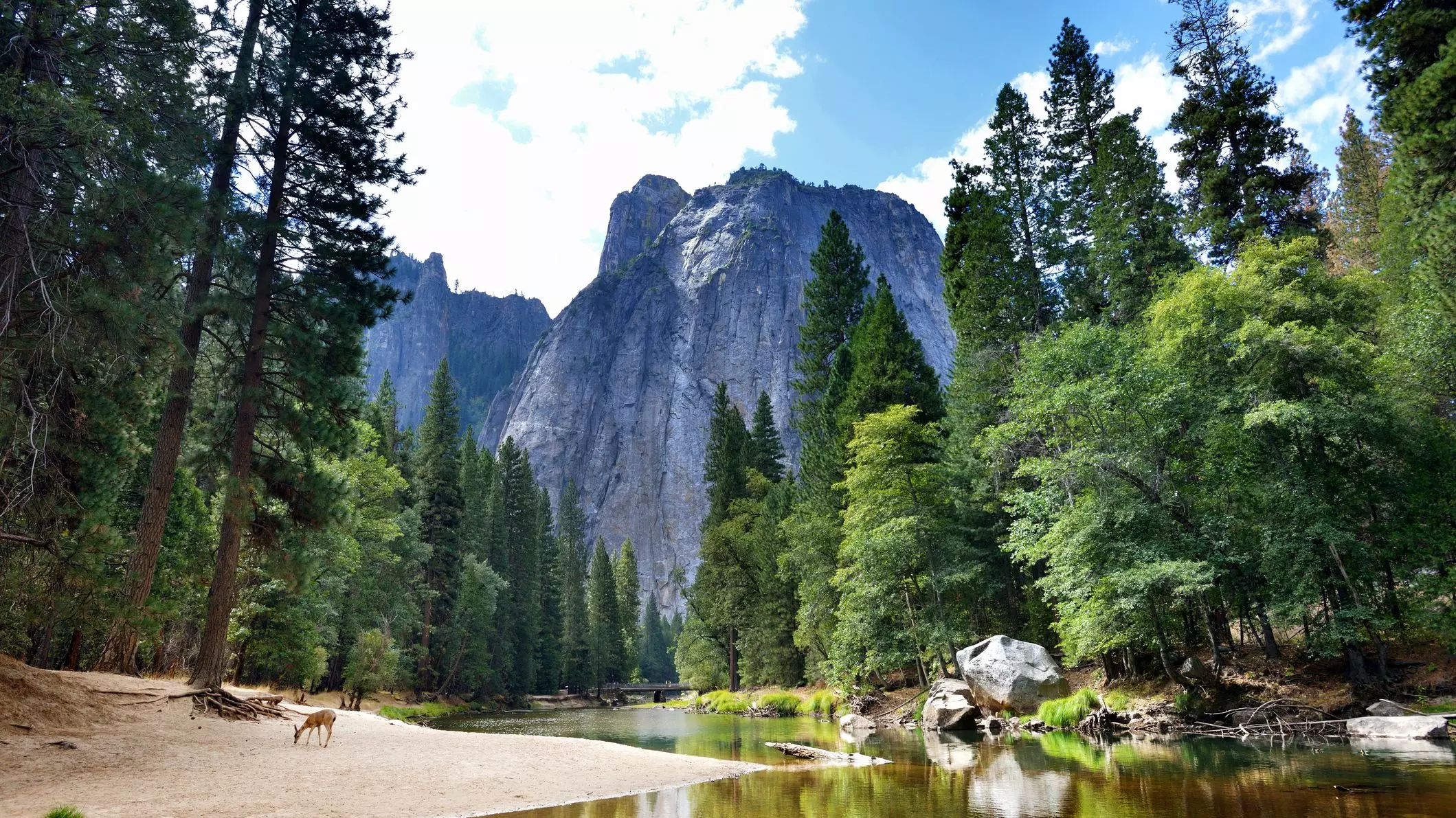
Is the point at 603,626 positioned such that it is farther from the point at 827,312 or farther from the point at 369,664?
the point at 827,312

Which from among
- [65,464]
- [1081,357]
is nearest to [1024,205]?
[1081,357]

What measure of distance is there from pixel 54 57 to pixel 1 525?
7236 millimetres

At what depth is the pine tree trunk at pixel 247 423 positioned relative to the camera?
13.8 metres

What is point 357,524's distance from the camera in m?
28.1

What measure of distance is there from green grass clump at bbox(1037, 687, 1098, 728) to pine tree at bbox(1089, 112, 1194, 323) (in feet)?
41.9

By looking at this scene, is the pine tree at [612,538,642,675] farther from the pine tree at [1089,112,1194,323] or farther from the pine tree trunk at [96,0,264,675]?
the pine tree trunk at [96,0,264,675]

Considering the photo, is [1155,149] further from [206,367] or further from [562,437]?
[562,437]

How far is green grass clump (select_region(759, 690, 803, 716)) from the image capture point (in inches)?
1344

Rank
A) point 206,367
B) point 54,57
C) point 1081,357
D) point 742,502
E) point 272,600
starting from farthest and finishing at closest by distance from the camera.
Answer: point 742,502
point 272,600
point 1081,357
point 206,367
point 54,57

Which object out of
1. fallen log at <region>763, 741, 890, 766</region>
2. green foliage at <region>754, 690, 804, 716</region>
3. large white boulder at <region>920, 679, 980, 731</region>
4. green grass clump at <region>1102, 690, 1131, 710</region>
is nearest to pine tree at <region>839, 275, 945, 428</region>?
large white boulder at <region>920, 679, 980, 731</region>

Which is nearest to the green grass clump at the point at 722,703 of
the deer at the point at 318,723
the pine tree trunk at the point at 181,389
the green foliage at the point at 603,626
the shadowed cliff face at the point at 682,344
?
the green foliage at the point at 603,626

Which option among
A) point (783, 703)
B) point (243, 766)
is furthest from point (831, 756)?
point (783, 703)

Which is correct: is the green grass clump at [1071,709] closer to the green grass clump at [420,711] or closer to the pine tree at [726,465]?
the green grass clump at [420,711]

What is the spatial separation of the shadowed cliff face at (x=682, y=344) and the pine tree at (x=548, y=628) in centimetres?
6377
